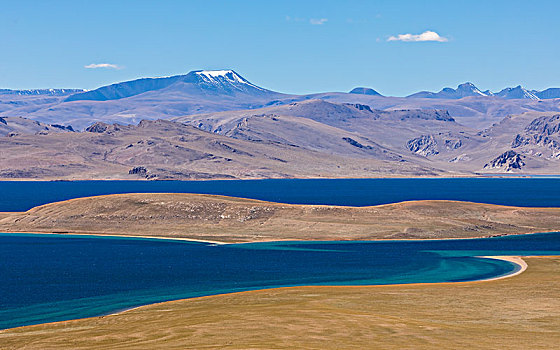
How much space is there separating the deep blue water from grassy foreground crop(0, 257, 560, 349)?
1035cm

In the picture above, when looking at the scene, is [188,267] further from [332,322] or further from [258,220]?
[332,322]

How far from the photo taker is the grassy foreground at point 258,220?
153m

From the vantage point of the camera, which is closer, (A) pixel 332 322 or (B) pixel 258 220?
(A) pixel 332 322

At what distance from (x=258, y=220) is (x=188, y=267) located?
51.2 m

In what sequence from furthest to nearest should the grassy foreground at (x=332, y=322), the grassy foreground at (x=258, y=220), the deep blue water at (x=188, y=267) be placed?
the grassy foreground at (x=258, y=220) < the deep blue water at (x=188, y=267) < the grassy foreground at (x=332, y=322)

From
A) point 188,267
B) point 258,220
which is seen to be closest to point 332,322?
point 188,267

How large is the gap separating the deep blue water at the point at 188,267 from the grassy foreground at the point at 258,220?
7.69 m

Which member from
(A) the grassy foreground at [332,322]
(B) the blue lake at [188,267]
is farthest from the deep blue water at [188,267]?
(A) the grassy foreground at [332,322]

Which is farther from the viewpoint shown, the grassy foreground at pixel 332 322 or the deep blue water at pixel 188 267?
the deep blue water at pixel 188 267

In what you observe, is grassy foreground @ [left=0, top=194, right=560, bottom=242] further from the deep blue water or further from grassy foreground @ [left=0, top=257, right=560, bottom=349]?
grassy foreground @ [left=0, top=257, right=560, bottom=349]

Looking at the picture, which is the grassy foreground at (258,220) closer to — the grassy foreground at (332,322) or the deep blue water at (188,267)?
the deep blue water at (188,267)

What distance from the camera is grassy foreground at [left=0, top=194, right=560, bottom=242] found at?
153 metres

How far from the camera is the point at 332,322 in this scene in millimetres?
60562

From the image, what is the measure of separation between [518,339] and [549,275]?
42.3 meters
